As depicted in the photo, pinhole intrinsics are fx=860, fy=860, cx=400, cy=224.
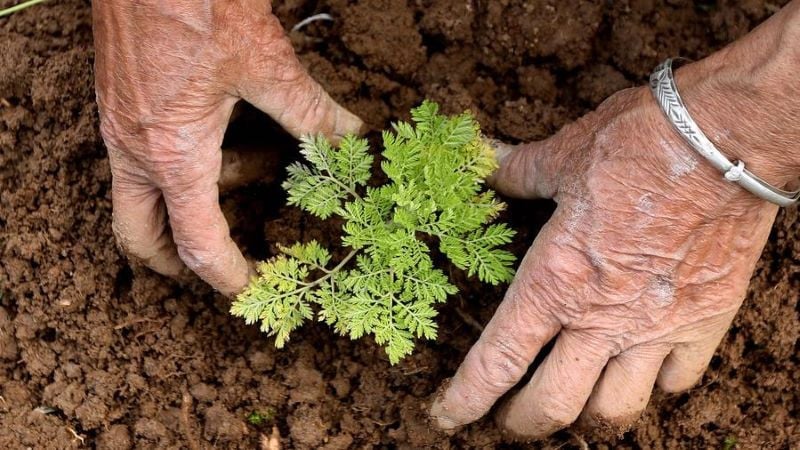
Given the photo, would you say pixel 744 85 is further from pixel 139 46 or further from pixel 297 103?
pixel 139 46

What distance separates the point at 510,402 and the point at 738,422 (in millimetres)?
954

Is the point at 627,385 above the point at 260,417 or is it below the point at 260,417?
above

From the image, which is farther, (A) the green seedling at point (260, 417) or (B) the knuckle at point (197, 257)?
(A) the green seedling at point (260, 417)

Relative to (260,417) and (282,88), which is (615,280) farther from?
(260,417)

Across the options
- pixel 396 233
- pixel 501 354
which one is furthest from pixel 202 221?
pixel 501 354

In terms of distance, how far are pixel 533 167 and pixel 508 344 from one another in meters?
0.70

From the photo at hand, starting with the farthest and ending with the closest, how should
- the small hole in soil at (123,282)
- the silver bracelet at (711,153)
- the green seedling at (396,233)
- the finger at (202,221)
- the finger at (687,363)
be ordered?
1. the small hole in soil at (123,282)
2. the finger at (687,363)
3. the green seedling at (396,233)
4. the finger at (202,221)
5. the silver bracelet at (711,153)

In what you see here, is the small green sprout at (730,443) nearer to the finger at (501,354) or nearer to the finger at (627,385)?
the finger at (627,385)

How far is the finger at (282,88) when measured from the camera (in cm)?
301

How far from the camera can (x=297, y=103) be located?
314 cm

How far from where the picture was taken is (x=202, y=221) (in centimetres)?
305

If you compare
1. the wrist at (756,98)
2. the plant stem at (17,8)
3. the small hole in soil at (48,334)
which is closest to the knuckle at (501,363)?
the wrist at (756,98)

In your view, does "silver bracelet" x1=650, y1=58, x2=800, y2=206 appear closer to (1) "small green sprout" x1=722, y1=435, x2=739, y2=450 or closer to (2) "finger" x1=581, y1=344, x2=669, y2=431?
(2) "finger" x1=581, y1=344, x2=669, y2=431

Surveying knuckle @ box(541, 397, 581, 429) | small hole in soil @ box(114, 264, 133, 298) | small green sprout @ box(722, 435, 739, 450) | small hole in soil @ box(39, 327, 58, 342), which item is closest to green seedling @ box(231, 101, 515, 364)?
knuckle @ box(541, 397, 581, 429)
